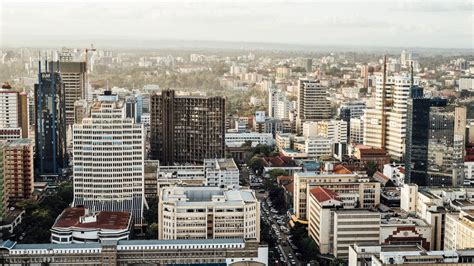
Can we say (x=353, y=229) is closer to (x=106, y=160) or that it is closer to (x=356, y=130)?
(x=106, y=160)

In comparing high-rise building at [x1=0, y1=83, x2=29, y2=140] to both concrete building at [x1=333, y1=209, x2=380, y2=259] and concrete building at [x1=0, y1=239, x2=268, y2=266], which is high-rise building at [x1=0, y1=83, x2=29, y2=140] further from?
concrete building at [x1=333, y1=209, x2=380, y2=259]

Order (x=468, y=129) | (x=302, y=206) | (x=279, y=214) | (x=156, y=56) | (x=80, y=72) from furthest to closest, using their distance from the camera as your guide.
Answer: (x=80, y=72), (x=468, y=129), (x=156, y=56), (x=279, y=214), (x=302, y=206)

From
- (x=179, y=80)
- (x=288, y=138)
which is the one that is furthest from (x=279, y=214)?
(x=288, y=138)

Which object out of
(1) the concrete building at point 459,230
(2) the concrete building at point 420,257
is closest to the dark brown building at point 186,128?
(1) the concrete building at point 459,230

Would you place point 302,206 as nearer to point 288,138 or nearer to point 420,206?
point 420,206

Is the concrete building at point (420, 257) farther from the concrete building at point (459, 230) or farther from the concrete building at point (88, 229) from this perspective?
the concrete building at point (88, 229)

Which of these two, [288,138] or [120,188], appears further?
[288,138]
